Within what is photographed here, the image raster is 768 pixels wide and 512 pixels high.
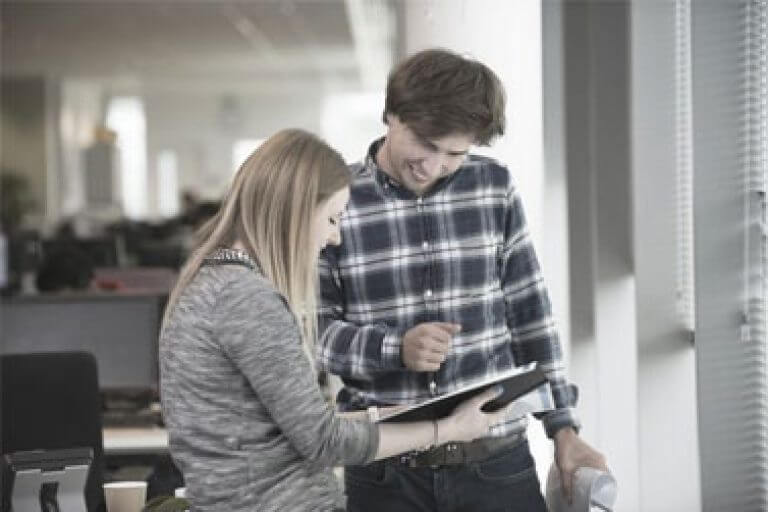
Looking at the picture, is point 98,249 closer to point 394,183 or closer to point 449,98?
point 394,183

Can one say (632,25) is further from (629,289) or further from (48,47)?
(48,47)

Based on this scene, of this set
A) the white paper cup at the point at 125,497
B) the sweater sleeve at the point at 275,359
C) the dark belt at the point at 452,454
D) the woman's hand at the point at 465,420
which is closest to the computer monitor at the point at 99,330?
the white paper cup at the point at 125,497

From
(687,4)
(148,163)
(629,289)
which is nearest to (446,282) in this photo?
(687,4)

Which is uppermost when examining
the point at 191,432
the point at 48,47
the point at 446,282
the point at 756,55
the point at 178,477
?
the point at 48,47

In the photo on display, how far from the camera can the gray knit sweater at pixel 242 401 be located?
208 cm

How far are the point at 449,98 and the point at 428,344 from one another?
0.45 meters

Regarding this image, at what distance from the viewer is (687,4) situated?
5.17 m

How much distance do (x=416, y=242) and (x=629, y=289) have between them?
14.4 ft

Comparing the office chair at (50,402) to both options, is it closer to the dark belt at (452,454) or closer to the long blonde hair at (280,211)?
the dark belt at (452,454)

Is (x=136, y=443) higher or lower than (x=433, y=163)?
lower

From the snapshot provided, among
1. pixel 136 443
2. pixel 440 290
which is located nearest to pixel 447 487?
pixel 440 290

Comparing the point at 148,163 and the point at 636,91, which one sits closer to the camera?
the point at 636,91

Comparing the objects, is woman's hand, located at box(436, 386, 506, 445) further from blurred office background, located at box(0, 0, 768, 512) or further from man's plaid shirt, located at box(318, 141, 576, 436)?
blurred office background, located at box(0, 0, 768, 512)

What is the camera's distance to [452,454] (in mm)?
2562
